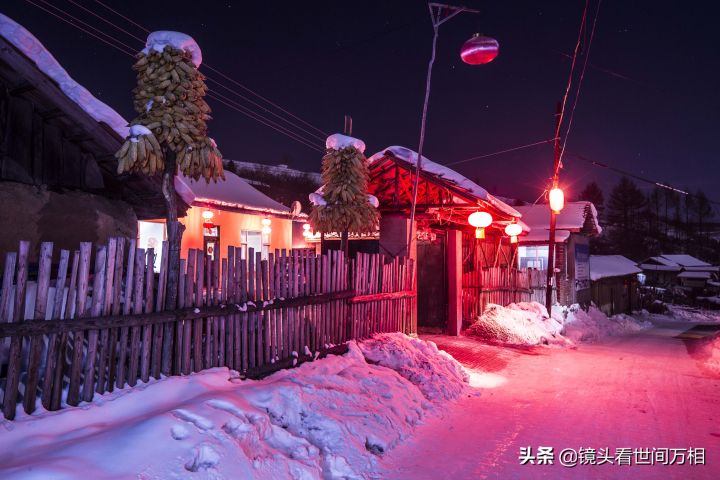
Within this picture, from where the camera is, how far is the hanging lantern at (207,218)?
16.8m

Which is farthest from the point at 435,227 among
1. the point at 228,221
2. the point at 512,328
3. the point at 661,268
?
the point at 661,268

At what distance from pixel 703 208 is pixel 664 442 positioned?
292 ft

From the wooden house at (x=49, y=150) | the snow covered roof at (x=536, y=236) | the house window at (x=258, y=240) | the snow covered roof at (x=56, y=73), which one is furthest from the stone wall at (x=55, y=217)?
the snow covered roof at (x=536, y=236)

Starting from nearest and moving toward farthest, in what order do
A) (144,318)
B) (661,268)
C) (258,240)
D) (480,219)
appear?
(144,318), (480,219), (258,240), (661,268)

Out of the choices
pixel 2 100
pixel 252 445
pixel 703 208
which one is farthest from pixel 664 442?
pixel 703 208

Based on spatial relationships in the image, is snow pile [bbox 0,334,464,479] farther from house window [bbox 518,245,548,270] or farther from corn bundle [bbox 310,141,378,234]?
house window [bbox 518,245,548,270]

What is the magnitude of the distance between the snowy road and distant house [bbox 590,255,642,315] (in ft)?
54.8

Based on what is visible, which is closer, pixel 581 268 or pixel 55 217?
pixel 55 217

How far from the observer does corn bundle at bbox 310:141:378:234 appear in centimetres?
1034

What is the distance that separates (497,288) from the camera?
17000 mm

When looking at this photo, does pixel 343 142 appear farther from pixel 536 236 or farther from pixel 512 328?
pixel 536 236

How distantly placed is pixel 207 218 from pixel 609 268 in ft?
82.8

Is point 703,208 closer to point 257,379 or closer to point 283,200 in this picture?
point 283,200

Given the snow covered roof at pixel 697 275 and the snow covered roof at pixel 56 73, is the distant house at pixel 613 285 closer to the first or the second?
the snow covered roof at pixel 697 275
